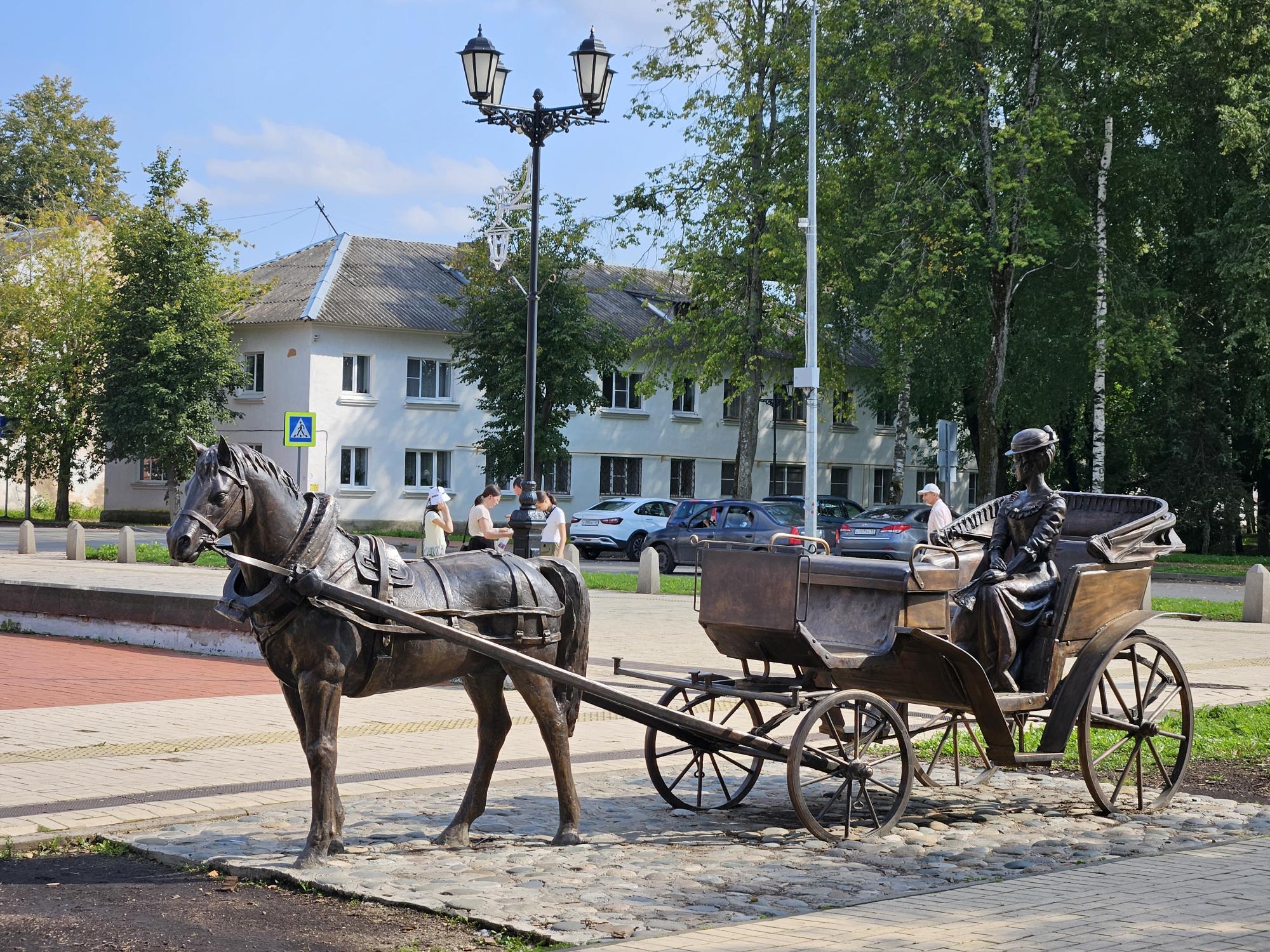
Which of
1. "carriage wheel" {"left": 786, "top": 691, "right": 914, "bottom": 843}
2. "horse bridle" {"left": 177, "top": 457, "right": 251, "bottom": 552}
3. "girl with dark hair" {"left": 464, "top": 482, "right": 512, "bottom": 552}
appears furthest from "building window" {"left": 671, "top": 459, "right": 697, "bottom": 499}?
"horse bridle" {"left": 177, "top": 457, "right": 251, "bottom": 552}

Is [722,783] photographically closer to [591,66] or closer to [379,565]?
[379,565]

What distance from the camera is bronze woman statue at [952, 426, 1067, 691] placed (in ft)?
25.1

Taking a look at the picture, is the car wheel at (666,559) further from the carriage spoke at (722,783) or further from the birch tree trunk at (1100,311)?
the carriage spoke at (722,783)

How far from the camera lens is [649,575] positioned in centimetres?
2577

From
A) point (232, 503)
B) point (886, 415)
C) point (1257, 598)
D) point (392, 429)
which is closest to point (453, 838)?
point (232, 503)

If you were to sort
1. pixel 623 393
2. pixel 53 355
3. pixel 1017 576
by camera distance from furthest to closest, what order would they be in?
pixel 623 393 → pixel 53 355 → pixel 1017 576

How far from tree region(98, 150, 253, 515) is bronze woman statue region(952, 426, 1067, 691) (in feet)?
131

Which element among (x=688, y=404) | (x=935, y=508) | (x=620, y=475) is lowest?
(x=935, y=508)

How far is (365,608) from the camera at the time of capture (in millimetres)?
6520

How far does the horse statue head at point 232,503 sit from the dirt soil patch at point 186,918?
1.39 m

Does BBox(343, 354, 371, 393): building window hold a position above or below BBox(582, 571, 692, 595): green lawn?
above

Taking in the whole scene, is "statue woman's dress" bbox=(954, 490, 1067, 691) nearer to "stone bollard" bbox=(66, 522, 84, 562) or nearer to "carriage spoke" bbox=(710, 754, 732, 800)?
"carriage spoke" bbox=(710, 754, 732, 800)

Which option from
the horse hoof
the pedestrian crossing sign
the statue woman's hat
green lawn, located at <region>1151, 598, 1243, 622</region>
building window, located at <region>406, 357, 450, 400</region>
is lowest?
green lawn, located at <region>1151, 598, 1243, 622</region>

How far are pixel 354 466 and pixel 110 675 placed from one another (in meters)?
35.1
